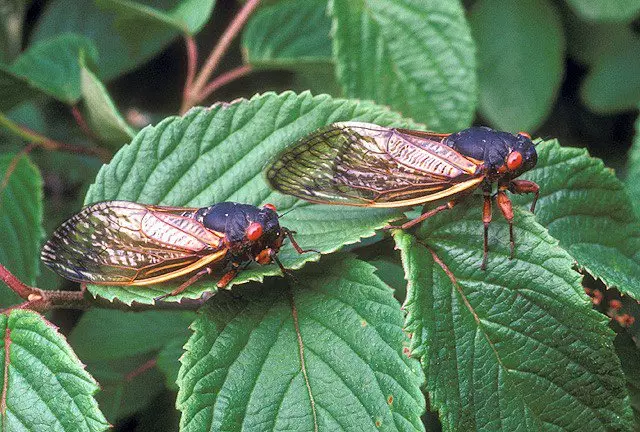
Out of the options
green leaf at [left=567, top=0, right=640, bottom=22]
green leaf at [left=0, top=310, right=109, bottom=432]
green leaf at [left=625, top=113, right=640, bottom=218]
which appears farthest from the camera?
green leaf at [left=567, top=0, right=640, bottom=22]

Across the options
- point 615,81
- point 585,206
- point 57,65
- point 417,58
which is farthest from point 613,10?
point 57,65

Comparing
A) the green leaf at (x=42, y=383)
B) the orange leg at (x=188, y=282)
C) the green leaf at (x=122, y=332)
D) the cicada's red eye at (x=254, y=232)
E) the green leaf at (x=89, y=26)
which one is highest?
the green leaf at (x=89, y=26)

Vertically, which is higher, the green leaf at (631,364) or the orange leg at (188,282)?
the orange leg at (188,282)

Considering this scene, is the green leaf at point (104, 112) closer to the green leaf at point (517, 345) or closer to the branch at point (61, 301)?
the branch at point (61, 301)

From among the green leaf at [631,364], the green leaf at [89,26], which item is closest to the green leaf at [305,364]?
the green leaf at [631,364]

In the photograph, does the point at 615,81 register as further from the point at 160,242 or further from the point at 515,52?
the point at 160,242

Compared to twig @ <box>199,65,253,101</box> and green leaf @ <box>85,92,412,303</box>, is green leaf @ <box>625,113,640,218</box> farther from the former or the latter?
twig @ <box>199,65,253,101</box>

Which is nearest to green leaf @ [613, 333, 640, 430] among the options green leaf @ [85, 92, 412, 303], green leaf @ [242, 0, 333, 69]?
green leaf @ [85, 92, 412, 303]
